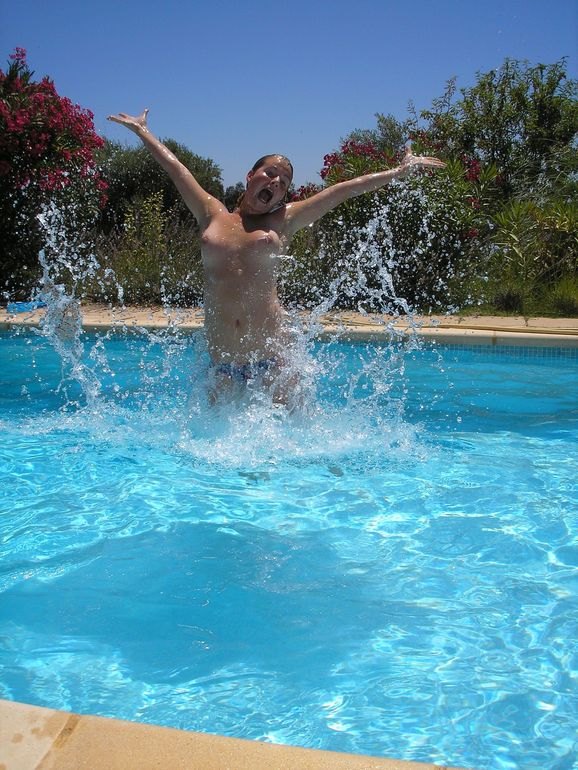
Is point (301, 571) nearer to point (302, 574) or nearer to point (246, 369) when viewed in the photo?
point (302, 574)

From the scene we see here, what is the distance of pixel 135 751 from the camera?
144 centimetres

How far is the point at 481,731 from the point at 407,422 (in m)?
3.55

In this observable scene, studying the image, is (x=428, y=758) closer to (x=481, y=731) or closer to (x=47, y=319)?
(x=481, y=731)

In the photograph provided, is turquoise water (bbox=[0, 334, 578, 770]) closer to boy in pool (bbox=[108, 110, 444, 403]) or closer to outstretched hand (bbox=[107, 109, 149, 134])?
boy in pool (bbox=[108, 110, 444, 403])

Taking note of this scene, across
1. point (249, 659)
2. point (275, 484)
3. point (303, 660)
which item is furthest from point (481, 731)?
point (275, 484)

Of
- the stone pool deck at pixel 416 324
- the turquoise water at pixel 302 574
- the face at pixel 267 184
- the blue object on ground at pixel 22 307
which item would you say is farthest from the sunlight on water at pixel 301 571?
the blue object on ground at pixel 22 307

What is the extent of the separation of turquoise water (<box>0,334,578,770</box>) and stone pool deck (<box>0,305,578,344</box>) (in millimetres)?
2381

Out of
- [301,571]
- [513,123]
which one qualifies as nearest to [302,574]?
[301,571]

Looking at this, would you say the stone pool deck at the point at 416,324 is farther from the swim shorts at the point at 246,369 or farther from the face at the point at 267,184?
the face at the point at 267,184

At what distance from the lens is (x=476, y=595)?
2.85m

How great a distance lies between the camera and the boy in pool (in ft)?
13.6

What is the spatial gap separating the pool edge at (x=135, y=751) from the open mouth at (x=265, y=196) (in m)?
3.14

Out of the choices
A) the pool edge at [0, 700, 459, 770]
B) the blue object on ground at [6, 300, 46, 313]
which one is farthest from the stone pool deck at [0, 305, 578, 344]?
the pool edge at [0, 700, 459, 770]

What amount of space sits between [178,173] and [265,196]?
0.55m
